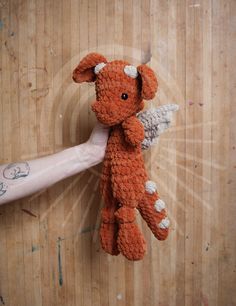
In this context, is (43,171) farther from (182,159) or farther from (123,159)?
(182,159)

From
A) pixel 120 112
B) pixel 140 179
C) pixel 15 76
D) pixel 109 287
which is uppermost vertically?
pixel 15 76

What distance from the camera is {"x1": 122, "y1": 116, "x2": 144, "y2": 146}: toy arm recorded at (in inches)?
33.1

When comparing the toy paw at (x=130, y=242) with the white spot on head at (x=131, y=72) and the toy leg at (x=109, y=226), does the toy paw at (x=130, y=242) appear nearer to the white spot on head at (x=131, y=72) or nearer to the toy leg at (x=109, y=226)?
the toy leg at (x=109, y=226)

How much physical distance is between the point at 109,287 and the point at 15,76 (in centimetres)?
87

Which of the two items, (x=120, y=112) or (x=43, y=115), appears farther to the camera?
(x=43, y=115)

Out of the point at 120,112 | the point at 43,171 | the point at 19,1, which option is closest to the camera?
the point at 120,112

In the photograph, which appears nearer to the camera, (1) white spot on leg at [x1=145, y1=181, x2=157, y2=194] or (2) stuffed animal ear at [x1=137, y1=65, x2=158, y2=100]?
(2) stuffed animal ear at [x1=137, y1=65, x2=158, y2=100]

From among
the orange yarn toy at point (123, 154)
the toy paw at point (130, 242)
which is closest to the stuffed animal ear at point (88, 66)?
the orange yarn toy at point (123, 154)

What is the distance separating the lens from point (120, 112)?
0.83 m

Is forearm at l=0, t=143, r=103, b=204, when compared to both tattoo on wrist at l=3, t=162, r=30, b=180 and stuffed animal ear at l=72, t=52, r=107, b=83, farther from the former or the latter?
stuffed animal ear at l=72, t=52, r=107, b=83

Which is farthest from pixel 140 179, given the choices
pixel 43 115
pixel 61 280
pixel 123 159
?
pixel 61 280

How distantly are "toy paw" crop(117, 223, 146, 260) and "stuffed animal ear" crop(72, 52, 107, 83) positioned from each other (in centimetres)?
45

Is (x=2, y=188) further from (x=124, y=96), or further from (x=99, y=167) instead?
(x=124, y=96)

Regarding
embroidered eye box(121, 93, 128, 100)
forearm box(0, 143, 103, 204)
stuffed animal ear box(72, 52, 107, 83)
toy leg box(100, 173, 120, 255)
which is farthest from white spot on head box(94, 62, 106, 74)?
toy leg box(100, 173, 120, 255)
